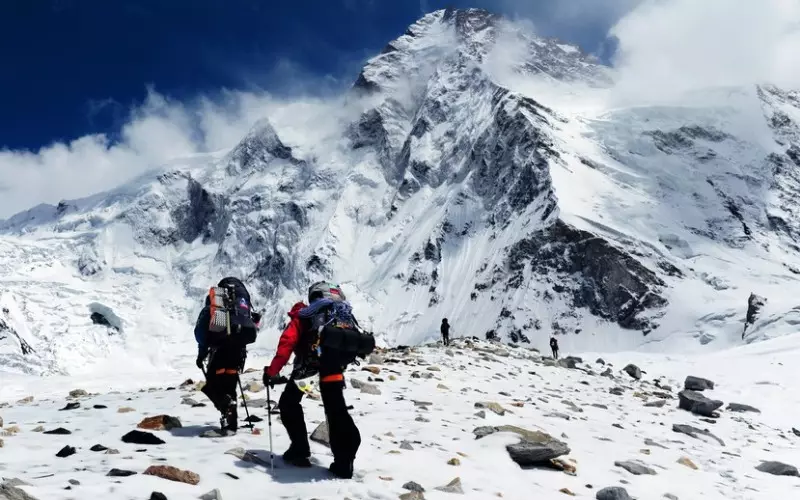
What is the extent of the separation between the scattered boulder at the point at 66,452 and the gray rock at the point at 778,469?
11.8m

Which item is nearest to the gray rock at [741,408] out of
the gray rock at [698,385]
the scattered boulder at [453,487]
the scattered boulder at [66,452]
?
the gray rock at [698,385]

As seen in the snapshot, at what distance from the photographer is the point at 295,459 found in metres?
8.45

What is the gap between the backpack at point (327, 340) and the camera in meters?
8.40

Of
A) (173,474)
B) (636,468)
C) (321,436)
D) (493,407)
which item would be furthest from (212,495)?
(493,407)

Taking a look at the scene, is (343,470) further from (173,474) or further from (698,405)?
(698,405)

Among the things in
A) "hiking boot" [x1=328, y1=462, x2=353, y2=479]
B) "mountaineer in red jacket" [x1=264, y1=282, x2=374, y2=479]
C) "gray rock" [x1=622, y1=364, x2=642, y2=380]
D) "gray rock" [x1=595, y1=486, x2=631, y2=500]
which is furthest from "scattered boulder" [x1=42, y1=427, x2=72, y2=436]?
"gray rock" [x1=622, y1=364, x2=642, y2=380]

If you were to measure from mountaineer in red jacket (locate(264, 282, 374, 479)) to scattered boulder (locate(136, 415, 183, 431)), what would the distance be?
8.77 feet

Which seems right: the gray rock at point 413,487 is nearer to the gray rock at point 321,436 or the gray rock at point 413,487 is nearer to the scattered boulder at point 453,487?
the scattered boulder at point 453,487

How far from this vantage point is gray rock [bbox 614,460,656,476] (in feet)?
33.6

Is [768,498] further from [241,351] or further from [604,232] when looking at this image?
[604,232]

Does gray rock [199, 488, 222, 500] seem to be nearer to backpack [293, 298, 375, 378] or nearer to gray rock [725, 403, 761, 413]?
backpack [293, 298, 375, 378]

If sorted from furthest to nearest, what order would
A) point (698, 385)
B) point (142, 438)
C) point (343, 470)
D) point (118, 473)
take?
point (698, 385), point (142, 438), point (343, 470), point (118, 473)

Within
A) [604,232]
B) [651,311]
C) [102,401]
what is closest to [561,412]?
[102,401]

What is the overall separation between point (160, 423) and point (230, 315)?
214 cm
